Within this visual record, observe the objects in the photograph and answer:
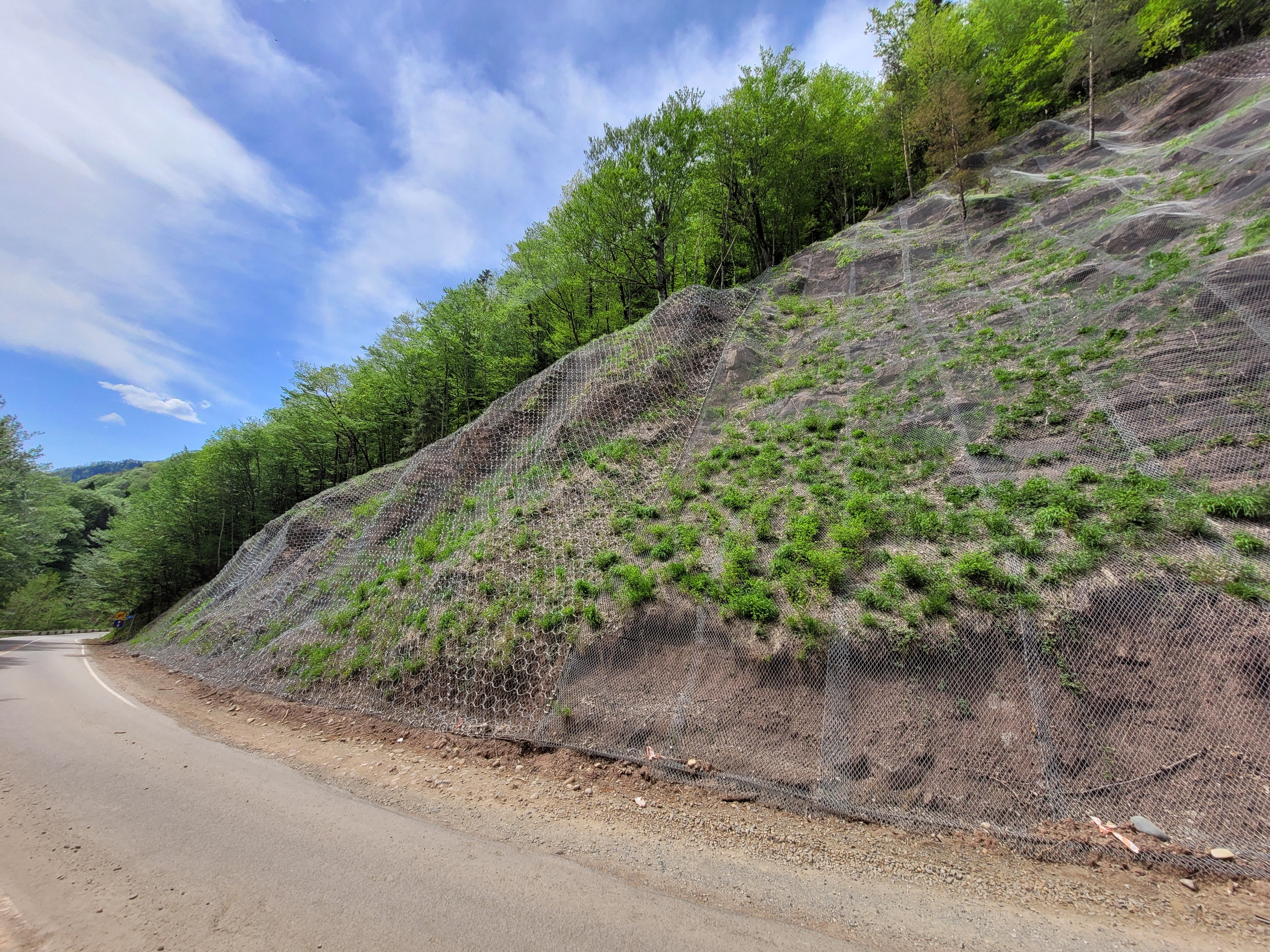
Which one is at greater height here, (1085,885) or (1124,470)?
(1124,470)

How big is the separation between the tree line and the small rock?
1661 centimetres

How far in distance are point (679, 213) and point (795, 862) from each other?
1869 centimetres

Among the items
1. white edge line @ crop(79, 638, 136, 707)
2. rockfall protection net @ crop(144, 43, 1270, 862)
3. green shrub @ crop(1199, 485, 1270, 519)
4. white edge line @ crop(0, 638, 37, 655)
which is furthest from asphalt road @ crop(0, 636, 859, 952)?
white edge line @ crop(0, 638, 37, 655)

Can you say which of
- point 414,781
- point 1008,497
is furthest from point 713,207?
point 414,781

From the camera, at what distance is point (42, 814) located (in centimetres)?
405

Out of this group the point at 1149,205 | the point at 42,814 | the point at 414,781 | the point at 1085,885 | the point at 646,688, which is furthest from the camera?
the point at 1149,205

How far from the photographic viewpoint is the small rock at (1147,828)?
9.34ft

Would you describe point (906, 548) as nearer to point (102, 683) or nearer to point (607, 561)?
point (607, 561)

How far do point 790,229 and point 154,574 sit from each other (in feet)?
137

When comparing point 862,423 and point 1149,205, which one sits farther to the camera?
A: point 1149,205

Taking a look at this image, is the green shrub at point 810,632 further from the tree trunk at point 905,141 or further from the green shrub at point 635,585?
the tree trunk at point 905,141

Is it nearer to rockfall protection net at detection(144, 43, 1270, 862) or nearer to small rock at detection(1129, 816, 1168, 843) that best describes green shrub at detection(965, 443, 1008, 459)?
rockfall protection net at detection(144, 43, 1270, 862)

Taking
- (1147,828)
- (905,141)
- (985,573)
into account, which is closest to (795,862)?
(1147,828)

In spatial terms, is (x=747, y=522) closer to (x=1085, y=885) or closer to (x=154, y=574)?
(x=1085, y=885)
